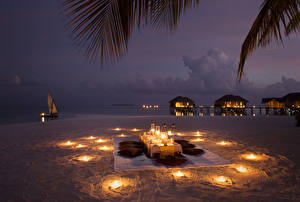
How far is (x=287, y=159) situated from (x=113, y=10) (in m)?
3.95

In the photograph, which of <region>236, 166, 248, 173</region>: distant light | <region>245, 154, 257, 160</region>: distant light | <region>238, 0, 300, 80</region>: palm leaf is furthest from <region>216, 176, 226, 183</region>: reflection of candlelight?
<region>238, 0, 300, 80</region>: palm leaf

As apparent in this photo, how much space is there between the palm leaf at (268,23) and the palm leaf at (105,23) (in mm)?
1292

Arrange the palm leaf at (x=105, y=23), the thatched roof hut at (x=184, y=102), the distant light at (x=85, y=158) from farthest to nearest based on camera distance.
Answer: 1. the thatched roof hut at (x=184, y=102)
2. the distant light at (x=85, y=158)
3. the palm leaf at (x=105, y=23)

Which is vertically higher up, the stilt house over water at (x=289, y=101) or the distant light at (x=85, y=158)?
the stilt house over water at (x=289, y=101)

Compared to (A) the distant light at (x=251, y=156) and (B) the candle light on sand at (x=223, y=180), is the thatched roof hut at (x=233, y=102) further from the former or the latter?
(B) the candle light on sand at (x=223, y=180)

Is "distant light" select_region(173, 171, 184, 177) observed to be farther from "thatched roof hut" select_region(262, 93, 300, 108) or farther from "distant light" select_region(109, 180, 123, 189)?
"thatched roof hut" select_region(262, 93, 300, 108)

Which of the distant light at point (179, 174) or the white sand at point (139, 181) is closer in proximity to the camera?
the white sand at point (139, 181)

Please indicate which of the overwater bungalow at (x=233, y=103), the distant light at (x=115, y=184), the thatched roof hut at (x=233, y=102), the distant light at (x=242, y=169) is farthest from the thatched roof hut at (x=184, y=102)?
the distant light at (x=115, y=184)

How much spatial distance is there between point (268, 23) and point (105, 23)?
1738 millimetres

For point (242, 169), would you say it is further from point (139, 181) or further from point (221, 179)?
point (139, 181)

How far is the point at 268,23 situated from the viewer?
1864mm

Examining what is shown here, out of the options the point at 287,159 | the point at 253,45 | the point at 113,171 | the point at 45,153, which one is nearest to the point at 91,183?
the point at 113,171

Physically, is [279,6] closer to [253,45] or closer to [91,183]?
[253,45]

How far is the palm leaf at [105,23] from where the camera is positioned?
78 cm
